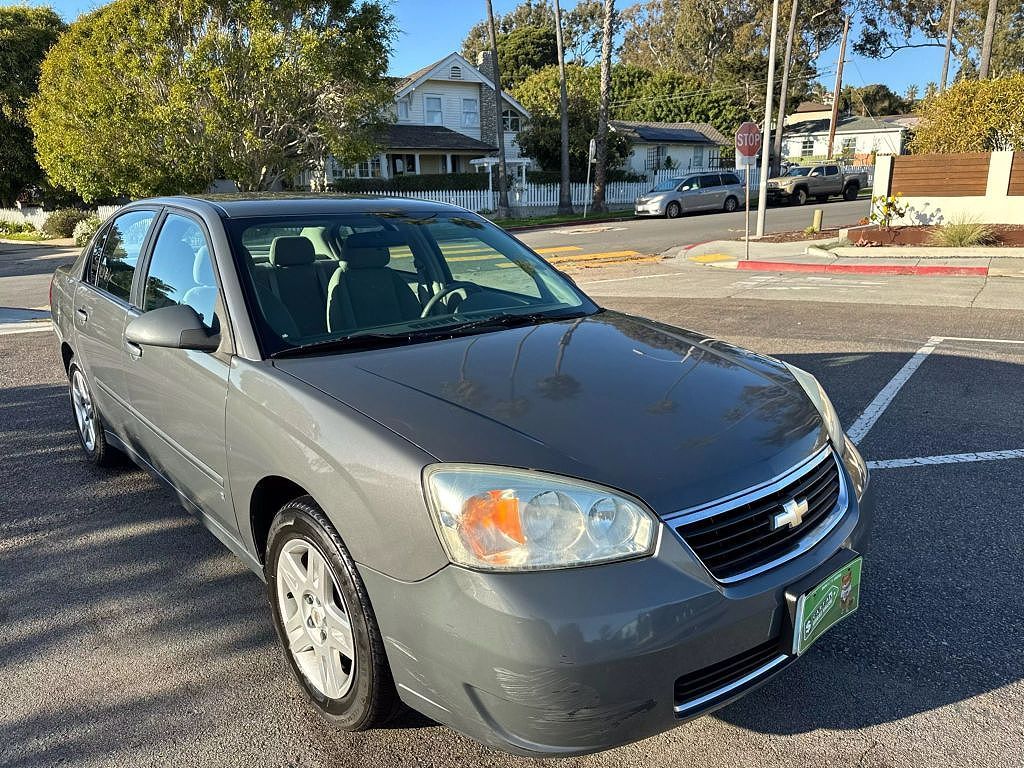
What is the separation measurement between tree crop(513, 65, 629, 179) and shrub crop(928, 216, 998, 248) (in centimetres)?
2749

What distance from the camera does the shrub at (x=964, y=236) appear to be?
1505cm

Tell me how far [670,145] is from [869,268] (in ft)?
139

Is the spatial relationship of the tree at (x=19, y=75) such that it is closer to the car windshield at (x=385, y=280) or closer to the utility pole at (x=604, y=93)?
the utility pole at (x=604, y=93)

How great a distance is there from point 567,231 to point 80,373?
22349 mm

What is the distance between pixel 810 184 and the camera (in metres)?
34.2

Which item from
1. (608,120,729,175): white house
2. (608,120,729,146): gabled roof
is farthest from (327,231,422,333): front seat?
(608,120,729,175): white house

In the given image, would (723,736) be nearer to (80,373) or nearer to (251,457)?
(251,457)

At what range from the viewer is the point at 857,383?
6.16 meters

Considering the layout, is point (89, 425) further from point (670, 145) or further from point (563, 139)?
point (670, 145)

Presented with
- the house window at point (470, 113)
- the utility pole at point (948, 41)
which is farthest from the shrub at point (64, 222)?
the utility pole at point (948, 41)

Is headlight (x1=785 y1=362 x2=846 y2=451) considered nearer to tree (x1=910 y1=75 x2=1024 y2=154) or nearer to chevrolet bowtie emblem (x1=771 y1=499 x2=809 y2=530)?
chevrolet bowtie emblem (x1=771 y1=499 x2=809 y2=530)

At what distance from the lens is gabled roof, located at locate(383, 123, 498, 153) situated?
3875 cm

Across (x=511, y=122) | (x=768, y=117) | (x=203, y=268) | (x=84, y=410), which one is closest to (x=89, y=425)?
(x=84, y=410)

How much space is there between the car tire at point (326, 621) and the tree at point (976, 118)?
61.9 feet
